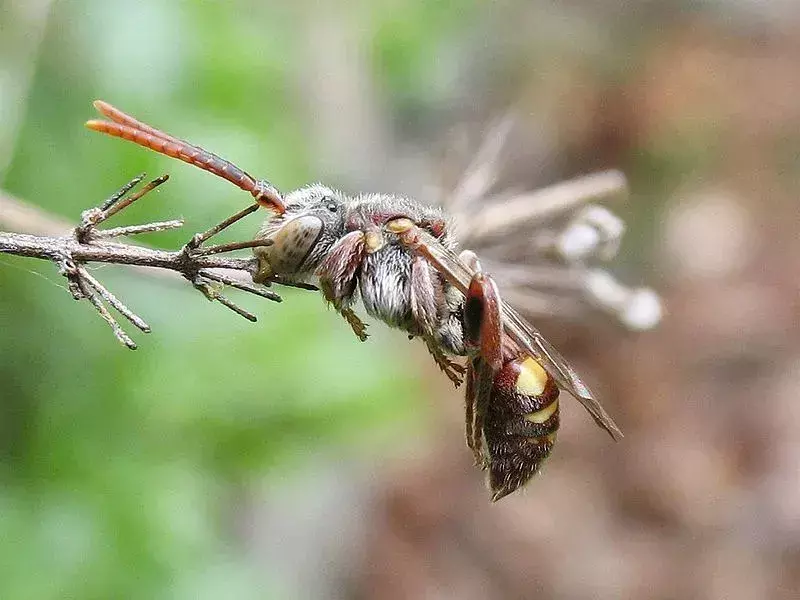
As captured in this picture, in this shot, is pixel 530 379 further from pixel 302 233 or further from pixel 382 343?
pixel 382 343

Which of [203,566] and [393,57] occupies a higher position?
[393,57]

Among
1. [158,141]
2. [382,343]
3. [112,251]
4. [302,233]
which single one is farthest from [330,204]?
[382,343]

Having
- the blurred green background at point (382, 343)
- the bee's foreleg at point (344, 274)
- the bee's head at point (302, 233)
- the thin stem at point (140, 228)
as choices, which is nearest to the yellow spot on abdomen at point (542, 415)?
the bee's foreleg at point (344, 274)

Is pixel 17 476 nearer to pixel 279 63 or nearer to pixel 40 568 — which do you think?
pixel 40 568

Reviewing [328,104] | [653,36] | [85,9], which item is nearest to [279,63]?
[85,9]

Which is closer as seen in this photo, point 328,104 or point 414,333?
point 414,333

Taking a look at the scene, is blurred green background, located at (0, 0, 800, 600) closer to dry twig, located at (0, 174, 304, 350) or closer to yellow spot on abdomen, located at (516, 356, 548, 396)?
dry twig, located at (0, 174, 304, 350)

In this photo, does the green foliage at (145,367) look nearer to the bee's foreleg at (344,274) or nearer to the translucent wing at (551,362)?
the bee's foreleg at (344,274)
